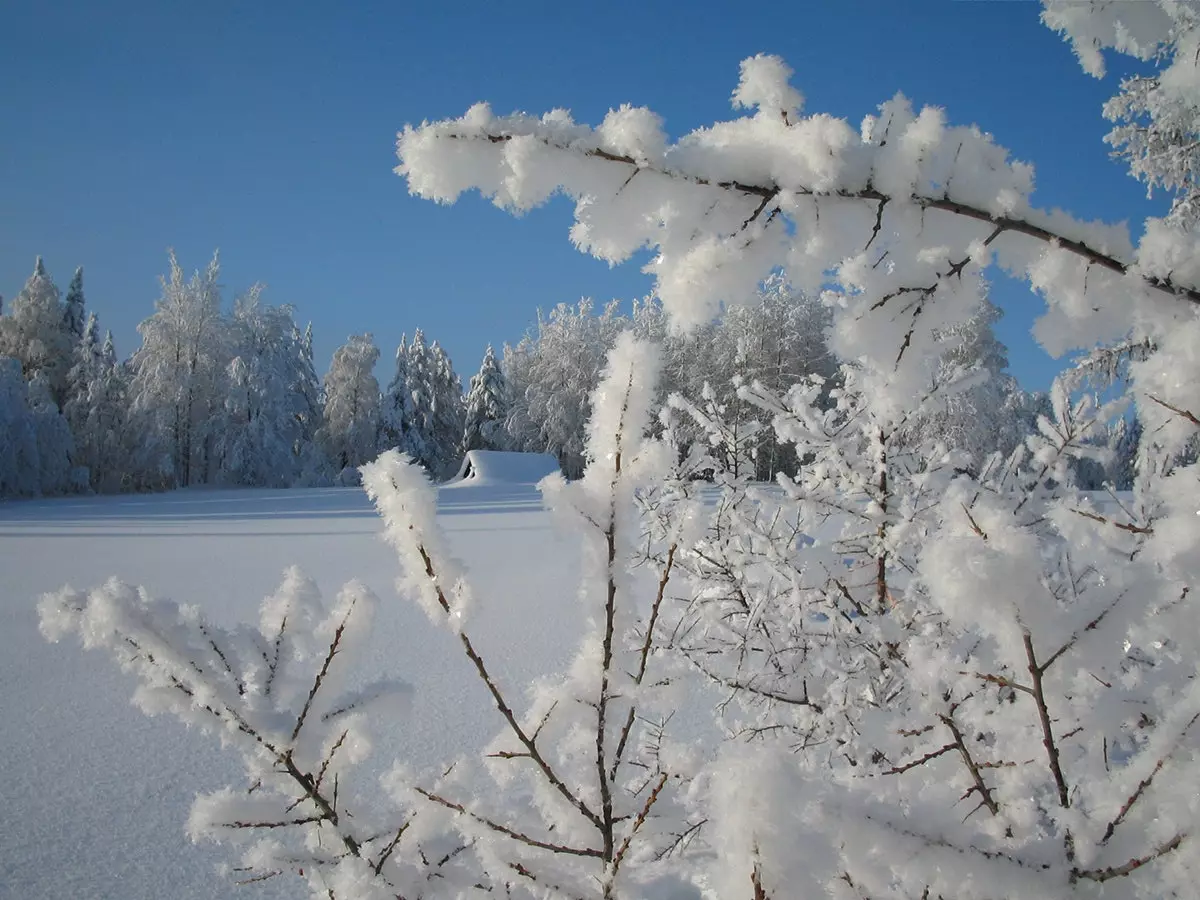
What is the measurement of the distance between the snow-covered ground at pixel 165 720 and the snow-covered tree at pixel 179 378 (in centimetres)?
1497

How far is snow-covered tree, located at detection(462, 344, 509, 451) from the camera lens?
3491cm

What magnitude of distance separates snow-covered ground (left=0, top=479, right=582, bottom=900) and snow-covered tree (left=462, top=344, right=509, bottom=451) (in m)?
24.3

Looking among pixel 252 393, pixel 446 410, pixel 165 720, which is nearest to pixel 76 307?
pixel 252 393

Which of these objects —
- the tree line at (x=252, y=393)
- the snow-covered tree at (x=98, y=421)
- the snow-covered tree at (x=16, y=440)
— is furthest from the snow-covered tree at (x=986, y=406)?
the snow-covered tree at (x=98, y=421)

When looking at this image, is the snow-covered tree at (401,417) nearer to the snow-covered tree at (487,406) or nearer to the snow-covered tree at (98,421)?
the snow-covered tree at (487,406)

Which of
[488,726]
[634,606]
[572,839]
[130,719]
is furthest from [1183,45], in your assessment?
[130,719]

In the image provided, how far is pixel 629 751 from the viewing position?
2.66 meters

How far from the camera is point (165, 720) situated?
3416 millimetres

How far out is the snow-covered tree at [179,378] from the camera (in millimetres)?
23703

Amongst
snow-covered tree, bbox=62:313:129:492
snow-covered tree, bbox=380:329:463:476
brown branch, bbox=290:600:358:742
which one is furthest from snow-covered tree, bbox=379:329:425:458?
brown branch, bbox=290:600:358:742

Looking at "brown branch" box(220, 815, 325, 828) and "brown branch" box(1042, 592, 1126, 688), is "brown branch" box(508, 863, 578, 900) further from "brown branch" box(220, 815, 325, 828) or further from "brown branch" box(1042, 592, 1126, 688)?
"brown branch" box(1042, 592, 1126, 688)

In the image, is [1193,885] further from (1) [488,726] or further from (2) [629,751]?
(1) [488,726]

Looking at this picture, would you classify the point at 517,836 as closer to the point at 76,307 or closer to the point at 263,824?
the point at 263,824

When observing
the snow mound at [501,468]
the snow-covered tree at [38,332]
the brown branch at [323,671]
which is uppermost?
the snow-covered tree at [38,332]
